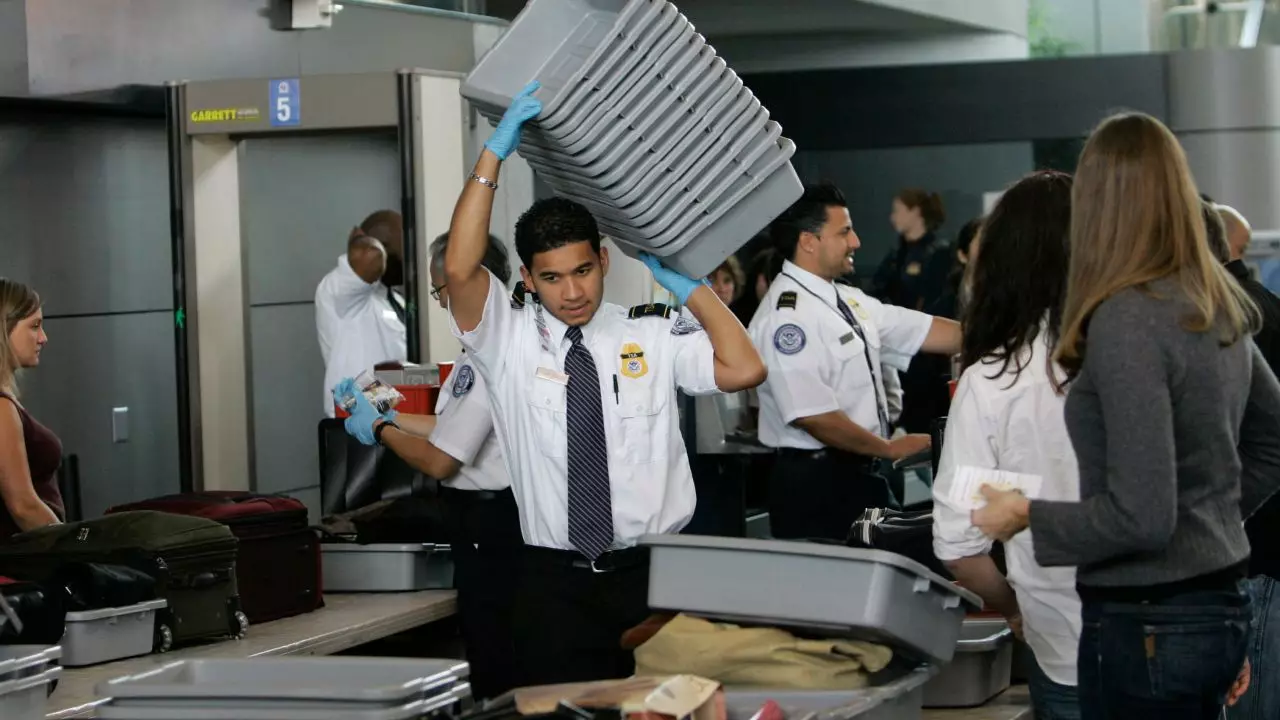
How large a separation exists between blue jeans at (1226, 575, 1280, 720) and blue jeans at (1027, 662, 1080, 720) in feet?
4.01

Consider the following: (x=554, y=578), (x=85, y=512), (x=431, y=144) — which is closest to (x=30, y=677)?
(x=554, y=578)

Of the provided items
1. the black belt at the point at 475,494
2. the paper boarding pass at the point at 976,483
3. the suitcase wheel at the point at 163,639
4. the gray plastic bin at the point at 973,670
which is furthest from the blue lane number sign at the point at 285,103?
the paper boarding pass at the point at 976,483

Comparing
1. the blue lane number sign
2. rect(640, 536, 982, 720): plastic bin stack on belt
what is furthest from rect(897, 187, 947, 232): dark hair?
rect(640, 536, 982, 720): plastic bin stack on belt

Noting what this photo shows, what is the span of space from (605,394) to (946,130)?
8122 millimetres

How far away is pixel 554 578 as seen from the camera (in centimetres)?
315

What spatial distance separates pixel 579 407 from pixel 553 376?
78 mm

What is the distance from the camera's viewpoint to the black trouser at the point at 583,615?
10.2ft

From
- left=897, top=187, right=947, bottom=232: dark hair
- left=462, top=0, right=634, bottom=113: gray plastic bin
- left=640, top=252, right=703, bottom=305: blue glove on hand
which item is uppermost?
left=897, top=187, right=947, bottom=232: dark hair

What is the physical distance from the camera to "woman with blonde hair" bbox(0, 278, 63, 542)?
383 centimetres

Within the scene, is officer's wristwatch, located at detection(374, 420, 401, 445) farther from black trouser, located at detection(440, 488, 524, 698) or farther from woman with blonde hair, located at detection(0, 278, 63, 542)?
woman with blonde hair, located at detection(0, 278, 63, 542)

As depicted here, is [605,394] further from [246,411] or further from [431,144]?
[246,411]

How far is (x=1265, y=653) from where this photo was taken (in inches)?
146

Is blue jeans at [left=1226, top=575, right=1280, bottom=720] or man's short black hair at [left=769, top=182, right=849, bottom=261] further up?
man's short black hair at [left=769, top=182, right=849, bottom=261]

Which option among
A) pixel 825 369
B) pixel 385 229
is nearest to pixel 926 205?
pixel 385 229
